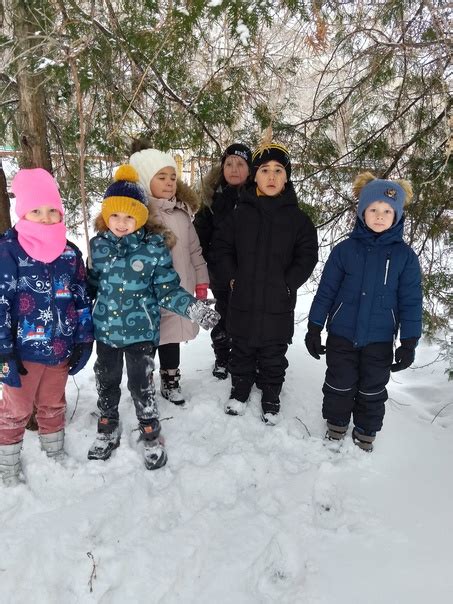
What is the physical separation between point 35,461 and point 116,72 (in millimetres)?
2314

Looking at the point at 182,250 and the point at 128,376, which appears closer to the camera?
the point at 128,376

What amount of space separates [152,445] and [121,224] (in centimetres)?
130

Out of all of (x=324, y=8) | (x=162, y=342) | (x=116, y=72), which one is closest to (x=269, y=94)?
(x=324, y=8)

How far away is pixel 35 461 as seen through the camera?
92.2 inches

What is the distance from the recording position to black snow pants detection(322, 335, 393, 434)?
2.56 metres

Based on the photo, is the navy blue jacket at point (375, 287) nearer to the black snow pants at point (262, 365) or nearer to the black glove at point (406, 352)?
the black glove at point (406, 352)

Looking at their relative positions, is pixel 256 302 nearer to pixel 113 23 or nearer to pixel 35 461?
pixel 35 461

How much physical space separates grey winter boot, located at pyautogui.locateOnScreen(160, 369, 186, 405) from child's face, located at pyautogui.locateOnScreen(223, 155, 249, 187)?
151 centimetres

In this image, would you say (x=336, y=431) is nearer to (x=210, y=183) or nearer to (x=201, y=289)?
(x=201, y=289)

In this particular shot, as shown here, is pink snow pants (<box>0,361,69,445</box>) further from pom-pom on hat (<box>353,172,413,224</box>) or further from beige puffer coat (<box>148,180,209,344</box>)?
pom-pom on hat (<box>353,172,413,224</box>)

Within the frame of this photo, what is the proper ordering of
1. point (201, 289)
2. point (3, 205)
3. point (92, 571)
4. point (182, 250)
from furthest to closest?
point (201, 289) < point (182, 250) < point (3, 205) < point (92, 571)

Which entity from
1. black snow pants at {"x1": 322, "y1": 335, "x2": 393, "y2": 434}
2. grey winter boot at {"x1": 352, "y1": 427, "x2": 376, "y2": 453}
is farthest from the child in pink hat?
grey winter boot at {"x1": 352, "y1": 427, "x2": 376, "y2": 453}

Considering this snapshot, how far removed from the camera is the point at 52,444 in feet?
7.87

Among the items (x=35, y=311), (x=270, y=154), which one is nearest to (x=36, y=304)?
(x=35, y=311)
